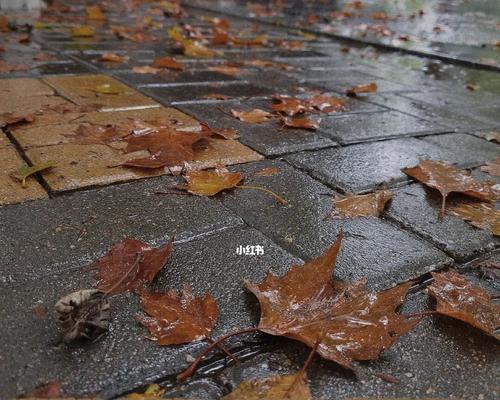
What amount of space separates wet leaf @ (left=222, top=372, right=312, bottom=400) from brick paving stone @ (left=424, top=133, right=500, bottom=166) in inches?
56.6

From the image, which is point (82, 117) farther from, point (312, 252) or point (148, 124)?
point (312, 252)

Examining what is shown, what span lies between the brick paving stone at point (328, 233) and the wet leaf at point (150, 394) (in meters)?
0.53

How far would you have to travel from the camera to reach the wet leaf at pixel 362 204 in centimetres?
149

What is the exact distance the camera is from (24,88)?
2.38 metres

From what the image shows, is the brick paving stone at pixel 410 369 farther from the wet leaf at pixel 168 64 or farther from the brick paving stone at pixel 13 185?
the wet leaf at pixel 168 64

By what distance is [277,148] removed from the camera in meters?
1.92

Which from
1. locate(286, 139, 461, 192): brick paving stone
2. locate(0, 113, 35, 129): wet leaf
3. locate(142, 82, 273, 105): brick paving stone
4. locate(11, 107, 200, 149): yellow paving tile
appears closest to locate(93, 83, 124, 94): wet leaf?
locate(142, 82, 273, 105): brick paving stone

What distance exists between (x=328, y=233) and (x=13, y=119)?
4.45 feet

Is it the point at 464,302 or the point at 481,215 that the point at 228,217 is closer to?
the point at 464,302

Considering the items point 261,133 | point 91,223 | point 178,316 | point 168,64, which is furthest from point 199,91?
point 178,316

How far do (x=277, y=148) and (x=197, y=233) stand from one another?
0.73 meters

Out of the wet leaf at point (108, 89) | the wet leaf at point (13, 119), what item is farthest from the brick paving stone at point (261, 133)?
the wet leaf at point (13, 119)

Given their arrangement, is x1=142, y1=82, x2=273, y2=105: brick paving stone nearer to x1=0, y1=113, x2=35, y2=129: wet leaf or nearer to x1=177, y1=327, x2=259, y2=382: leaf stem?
x1=0, y1=113, x2=35, y2=129: wet leaf

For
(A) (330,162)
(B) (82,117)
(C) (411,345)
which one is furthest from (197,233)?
(B) (82,117)
